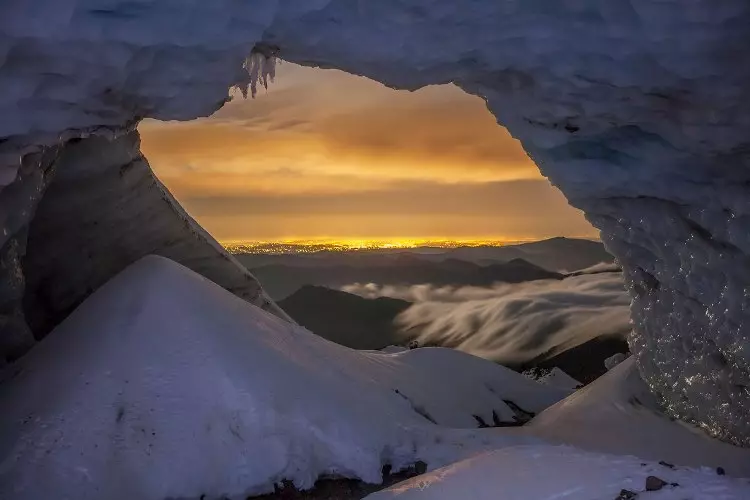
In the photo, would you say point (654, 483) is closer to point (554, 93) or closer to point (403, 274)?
point (554, 93)

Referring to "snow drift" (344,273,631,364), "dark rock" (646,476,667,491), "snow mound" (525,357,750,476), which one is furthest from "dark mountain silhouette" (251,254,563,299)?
"dark rock" (646,476,667,491)

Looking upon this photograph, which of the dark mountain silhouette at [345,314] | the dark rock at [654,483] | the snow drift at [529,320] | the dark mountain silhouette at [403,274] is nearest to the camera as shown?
the dark rock at [654,483]

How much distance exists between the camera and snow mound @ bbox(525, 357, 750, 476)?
194 inches

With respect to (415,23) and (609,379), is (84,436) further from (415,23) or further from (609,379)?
(609,379)

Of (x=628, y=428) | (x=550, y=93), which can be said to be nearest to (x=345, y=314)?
(x=628, y=428)

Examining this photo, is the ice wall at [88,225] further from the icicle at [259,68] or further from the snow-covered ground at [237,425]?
the icicle at [259,68]

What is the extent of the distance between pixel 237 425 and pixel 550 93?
3.11m

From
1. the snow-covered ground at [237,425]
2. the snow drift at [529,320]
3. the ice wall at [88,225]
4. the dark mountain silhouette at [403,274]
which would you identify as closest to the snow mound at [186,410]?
the snow-covered ground at [237,425]

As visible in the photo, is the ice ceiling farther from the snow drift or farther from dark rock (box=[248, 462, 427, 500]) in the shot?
the snow drift

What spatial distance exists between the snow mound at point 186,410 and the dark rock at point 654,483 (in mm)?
1948

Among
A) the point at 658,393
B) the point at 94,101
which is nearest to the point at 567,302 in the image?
the point at 658,393

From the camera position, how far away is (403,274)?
24.8 meters

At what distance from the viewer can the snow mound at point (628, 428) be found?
4926 mm

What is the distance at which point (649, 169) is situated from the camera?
4.52m
